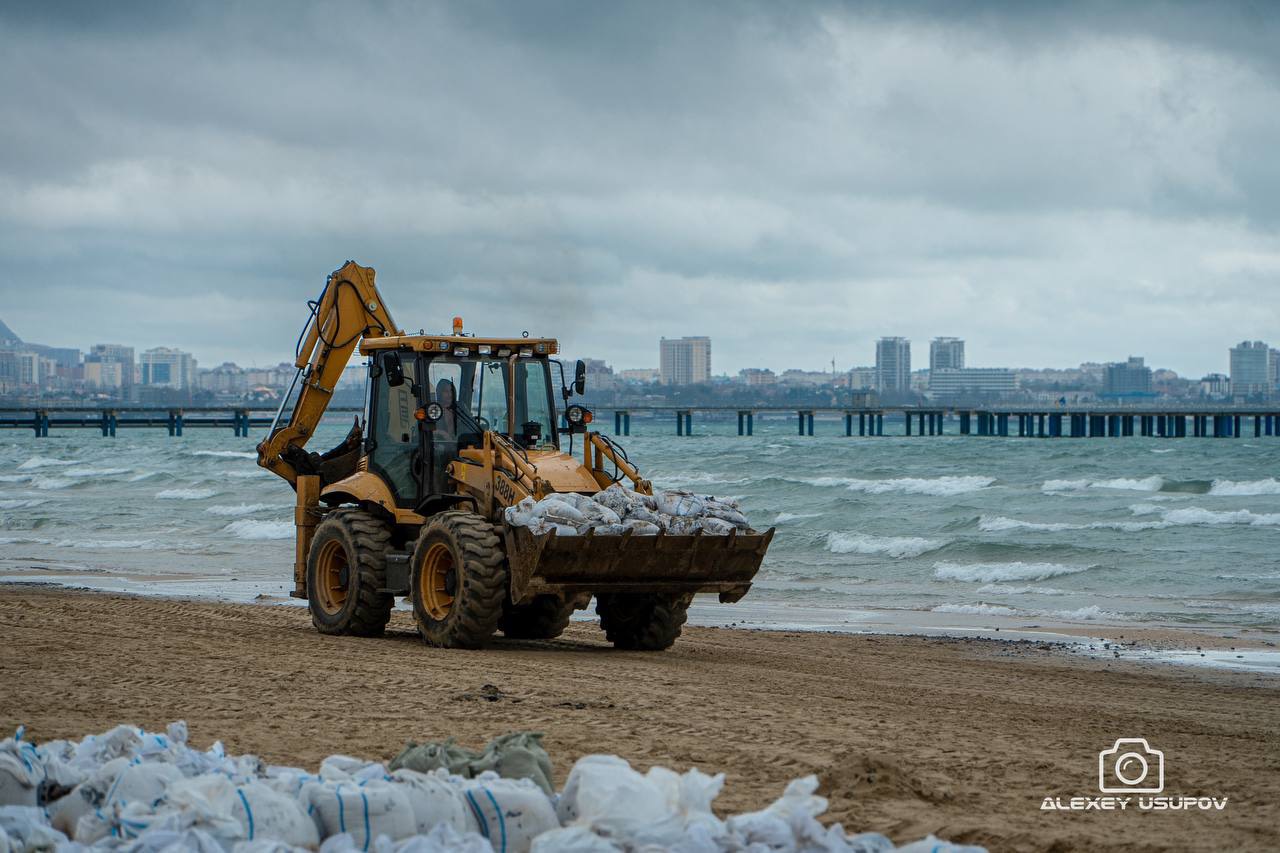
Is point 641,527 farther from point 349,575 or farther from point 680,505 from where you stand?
point 349,575

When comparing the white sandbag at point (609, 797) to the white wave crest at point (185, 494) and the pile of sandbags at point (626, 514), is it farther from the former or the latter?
the white wave crest at point (185, 494)

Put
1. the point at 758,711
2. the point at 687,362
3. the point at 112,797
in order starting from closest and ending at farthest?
1. the point at 112,797
2. the point at 758,711
3. the point at 687,362

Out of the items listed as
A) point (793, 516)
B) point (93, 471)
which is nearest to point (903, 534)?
point (793, 516)

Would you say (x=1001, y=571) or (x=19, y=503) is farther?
(x=19, y=503)

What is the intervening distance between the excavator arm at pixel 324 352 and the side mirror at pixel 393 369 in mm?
1673

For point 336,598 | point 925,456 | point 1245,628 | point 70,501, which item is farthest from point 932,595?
point 925,456

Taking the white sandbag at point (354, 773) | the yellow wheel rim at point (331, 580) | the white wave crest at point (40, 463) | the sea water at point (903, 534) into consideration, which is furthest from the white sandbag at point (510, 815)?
the white wave crest at point (40, 463)

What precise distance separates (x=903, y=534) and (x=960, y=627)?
12.9 metres

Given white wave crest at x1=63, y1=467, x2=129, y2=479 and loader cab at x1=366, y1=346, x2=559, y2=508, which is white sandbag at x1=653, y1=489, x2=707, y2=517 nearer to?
loader cab at x1=366, y1=346, x2=559, y2=508

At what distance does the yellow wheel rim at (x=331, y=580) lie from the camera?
14.0 m

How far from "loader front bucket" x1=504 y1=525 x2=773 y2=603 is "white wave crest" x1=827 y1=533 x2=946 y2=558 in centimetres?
1505

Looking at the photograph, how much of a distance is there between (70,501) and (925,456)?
40625 millimetres

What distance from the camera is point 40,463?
68.0 meters

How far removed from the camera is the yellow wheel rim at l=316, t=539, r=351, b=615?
14.0 meters
